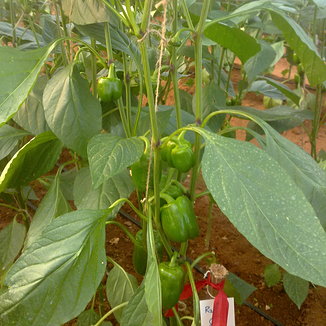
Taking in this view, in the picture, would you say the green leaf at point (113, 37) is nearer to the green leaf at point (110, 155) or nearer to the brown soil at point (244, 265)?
the green leaf at point (110, 155)

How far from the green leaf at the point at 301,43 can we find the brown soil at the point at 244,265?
0.73 m

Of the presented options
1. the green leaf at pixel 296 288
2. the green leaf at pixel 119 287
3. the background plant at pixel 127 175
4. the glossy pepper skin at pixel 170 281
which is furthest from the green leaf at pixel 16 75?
the green leaf at pixel 296 288

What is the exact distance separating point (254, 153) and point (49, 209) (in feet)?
1.43

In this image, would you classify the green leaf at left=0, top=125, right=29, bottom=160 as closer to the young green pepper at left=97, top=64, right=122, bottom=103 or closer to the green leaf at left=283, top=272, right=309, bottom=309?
the young green pepper at left=97, top=64, right=122, bottom=103

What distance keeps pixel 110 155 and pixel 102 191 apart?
163mm

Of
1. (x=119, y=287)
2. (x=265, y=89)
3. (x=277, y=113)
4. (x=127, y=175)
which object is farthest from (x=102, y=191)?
(x=265, y=89)

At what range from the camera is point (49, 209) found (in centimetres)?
84

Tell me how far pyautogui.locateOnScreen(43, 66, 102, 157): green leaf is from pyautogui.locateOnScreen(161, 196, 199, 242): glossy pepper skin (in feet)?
0.60

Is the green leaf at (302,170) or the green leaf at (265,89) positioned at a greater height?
the green leaf at (302,170)

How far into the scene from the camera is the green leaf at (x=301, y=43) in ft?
2.23

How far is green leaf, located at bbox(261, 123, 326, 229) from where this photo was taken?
657 millimetres

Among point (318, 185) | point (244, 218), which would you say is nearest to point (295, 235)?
point (244, 218)

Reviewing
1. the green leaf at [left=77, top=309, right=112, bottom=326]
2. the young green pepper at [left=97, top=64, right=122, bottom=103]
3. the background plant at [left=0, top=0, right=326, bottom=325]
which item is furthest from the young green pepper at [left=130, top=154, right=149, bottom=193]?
the green leaf at [left=77, top=309, right=112, bottom=326]

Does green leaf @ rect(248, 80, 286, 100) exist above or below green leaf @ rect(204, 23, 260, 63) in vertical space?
below
